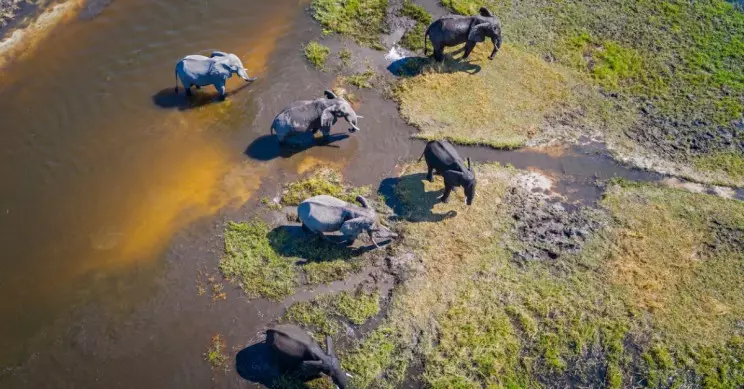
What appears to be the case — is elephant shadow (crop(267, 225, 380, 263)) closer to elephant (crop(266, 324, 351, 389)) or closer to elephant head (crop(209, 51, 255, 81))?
elephant (crop(266, 324, 351, 389))

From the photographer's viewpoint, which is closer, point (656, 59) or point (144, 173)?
point (144, 173)

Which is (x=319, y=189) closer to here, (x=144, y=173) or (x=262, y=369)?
(x=144, y=173)

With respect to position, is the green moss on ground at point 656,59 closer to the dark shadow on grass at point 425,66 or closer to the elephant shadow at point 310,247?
the dark shadow on grass at point 425,66

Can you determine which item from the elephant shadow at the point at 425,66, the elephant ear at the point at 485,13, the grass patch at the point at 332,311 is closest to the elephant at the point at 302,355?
the grass patch at the point at 332,311

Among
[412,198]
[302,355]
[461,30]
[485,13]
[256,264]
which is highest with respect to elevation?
[485,13]

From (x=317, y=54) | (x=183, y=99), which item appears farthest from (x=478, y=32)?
(x=183, y=99)

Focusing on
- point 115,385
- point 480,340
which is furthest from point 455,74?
point 115,385
